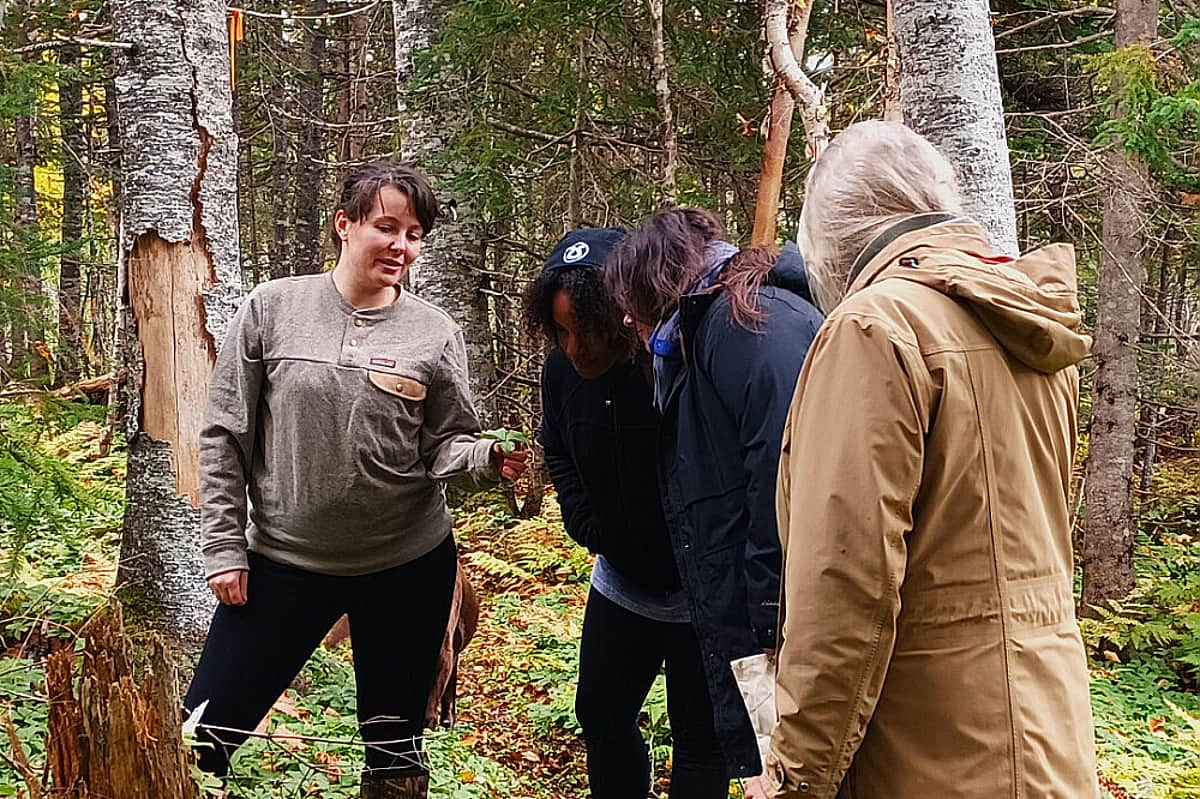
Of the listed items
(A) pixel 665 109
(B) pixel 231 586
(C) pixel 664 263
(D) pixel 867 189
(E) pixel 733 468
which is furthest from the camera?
(A) pixel 665 109

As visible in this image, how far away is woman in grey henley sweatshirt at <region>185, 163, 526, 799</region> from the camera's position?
3131mm

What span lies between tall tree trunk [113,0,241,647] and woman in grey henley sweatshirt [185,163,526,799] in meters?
1.63

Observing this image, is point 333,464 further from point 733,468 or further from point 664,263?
point 733,468

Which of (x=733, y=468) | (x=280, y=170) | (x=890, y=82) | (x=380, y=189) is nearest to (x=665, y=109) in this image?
(x=890, y=82)

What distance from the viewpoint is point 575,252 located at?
2986 millimetres

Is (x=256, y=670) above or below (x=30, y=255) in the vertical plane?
below

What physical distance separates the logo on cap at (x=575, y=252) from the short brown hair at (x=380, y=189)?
528 mm

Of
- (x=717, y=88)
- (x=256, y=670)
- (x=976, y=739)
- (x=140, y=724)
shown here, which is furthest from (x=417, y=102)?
(x=976, y=739)

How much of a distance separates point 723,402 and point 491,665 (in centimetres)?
404

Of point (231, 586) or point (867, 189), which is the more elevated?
point (867, 189)

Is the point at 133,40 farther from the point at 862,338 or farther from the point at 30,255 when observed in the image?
the point at 862,338

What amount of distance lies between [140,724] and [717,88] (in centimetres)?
627

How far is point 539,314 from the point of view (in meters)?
3.04

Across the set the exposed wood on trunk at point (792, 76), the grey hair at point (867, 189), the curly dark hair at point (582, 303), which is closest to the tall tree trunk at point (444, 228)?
the exposed wood on trunk at point (792, 76)
